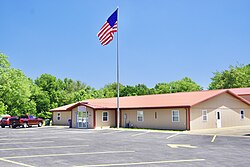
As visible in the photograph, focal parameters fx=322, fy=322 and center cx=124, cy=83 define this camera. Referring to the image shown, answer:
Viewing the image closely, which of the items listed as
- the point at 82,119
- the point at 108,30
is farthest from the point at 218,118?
the point at 82,119

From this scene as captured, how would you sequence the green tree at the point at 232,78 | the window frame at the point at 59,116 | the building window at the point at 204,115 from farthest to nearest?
the green tree at the point at 232,78
the window frame at the point at 59,116
the building window at the point at 204,115

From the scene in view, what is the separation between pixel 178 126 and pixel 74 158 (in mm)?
19805

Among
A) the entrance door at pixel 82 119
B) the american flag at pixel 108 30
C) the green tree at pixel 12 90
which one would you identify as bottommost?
the entrance door at pixel 82 119

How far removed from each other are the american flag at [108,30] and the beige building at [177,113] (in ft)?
27.2

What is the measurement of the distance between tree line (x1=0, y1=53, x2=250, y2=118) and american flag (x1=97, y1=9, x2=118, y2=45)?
29490 mm

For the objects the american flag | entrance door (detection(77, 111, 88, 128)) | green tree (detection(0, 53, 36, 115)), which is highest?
the american flag

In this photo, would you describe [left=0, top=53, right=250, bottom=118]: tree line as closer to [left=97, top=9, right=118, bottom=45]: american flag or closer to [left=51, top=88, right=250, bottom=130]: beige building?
[left=51, top=88, right=250, bottom=130]: beige building

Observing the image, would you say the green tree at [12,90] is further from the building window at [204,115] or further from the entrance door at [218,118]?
the entrance door at [218,118]

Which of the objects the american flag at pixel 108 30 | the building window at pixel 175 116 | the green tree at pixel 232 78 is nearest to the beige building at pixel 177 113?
the building window at pixel 175 116

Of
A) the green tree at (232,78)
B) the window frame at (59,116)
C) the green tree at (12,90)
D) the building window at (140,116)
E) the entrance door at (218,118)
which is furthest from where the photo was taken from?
the green tree at (232,78)

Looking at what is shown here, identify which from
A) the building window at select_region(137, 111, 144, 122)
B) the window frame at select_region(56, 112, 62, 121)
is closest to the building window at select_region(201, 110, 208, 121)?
the building window at select_region(137, 111, 144, 122)

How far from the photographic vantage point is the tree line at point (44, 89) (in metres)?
57.7

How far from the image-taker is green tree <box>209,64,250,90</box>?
7312 cm

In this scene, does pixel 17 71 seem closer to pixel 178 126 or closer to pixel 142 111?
pixel 142 111
